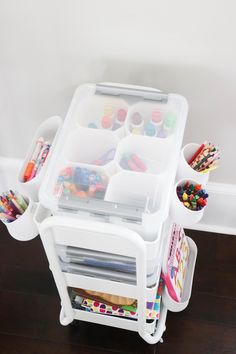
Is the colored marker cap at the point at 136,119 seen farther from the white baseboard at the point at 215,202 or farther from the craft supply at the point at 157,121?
the white baseboard at the point at 215,202

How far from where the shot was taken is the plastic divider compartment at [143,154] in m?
1.28

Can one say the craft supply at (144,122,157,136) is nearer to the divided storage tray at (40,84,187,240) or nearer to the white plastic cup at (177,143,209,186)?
the divided storage tray at (40,84,187,240)

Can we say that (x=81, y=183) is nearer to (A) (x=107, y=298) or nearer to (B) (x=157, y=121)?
(B) (x=157, y=121)

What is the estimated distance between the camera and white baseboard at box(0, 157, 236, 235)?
177cm

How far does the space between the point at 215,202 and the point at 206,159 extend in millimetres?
483

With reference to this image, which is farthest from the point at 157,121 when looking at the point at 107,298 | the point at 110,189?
the point at 107,298

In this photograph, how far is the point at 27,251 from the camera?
6.24 ft

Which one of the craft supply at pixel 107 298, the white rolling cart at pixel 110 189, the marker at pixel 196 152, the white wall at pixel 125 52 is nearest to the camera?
the white rolling cart at pixel 110 189

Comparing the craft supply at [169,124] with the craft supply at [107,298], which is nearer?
the craft supply at [169,124]

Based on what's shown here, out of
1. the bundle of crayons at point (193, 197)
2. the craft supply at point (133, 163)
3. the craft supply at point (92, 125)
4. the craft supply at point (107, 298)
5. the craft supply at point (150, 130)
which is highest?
the craft supply at point (92, 125)

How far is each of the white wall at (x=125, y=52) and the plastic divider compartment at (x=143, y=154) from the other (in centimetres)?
24

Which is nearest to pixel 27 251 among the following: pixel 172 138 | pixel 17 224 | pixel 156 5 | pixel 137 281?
pixel 17 224

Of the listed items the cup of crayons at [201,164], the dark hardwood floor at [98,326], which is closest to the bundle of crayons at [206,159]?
the cup of crayons at [201,164]

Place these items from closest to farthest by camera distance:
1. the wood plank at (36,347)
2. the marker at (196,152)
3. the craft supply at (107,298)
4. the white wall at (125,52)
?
the white wall at (125,52), the marker at (196,152), the craft supply at (107,298), the wood plank at (36,347)
